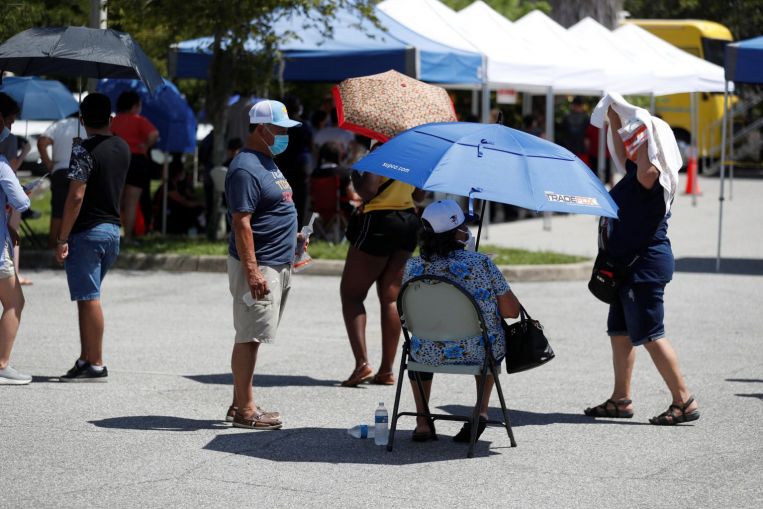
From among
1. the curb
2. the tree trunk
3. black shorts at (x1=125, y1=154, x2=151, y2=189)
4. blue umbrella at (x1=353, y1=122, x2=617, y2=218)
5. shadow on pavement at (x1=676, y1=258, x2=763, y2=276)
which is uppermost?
the tree trunk

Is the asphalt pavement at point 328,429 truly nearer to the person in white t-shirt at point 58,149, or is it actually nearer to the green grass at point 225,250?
the person in white t-shirt at point 58,149

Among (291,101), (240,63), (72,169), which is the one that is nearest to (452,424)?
(72,169)

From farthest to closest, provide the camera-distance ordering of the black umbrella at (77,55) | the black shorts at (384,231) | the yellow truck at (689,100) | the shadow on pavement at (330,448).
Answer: the yellow truck at (689,100), the black umbrella at (77,55), the black shorts at (384,231), the shadow on pavement at (330,448)

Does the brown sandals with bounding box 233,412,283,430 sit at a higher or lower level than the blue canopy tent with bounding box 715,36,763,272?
lower

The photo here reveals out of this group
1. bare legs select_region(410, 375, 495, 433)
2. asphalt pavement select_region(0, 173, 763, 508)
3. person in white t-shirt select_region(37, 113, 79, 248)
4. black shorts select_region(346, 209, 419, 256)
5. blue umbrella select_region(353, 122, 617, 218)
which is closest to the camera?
asphalt pavement select_region(0, 173, 763, 508)

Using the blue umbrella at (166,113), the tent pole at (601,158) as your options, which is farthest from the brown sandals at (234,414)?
the tent pole at (601,158)

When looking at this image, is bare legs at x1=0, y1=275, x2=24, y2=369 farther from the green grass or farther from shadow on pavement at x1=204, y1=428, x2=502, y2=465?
the green grass

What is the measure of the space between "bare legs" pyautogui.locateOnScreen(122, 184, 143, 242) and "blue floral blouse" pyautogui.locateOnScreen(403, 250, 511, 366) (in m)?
9.33

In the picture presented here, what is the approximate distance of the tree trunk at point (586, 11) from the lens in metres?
31.3

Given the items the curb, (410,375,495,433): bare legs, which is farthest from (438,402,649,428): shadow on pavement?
the curb

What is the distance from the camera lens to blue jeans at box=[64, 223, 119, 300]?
8.37m

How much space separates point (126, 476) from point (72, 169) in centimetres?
276

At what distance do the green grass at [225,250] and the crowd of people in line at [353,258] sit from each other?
5688mm

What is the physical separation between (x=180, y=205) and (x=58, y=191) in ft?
12.7
